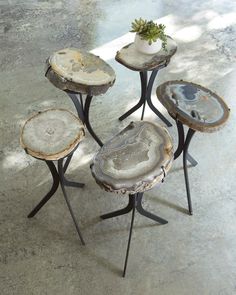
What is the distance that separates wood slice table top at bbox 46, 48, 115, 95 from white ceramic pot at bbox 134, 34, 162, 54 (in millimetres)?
284

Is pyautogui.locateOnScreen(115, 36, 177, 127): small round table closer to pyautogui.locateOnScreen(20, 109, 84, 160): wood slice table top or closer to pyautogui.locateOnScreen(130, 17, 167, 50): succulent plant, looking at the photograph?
pyautogui.locateOnScreen(130, 17, 167, 50): succulent plant

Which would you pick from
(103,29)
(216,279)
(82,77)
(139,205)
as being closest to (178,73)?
(103,29)

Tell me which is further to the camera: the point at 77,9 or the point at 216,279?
the point at 77,9

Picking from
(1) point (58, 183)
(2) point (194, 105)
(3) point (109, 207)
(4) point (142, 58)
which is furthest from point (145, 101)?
(1) point (58, 183)

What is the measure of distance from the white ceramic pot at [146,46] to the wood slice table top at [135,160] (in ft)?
2.08

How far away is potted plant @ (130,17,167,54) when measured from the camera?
2.42 metres

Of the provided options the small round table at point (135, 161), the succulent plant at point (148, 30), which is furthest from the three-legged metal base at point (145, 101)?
the small round table at point (135, 161)

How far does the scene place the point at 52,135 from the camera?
200cm

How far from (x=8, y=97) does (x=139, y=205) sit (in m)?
1.61

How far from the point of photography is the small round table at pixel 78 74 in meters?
2.21

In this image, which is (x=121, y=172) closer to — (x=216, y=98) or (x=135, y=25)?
(x=216, y=98)

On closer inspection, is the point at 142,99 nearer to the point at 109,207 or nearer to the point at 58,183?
the point at 109,207

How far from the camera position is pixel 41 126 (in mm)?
2051

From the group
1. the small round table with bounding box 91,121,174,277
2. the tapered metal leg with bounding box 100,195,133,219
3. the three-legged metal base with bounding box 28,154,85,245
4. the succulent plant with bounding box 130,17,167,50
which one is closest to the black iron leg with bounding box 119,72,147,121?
the succulent plant with bounding box 130,17,167,50
